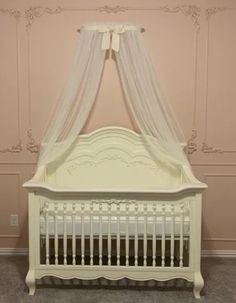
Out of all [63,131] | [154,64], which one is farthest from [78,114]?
[154,64]

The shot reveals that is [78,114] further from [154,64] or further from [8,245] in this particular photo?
[8,245]

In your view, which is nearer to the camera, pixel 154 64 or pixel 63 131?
pixel 63 131

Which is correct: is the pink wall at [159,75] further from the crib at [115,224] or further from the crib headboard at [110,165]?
the crib at [115,224]

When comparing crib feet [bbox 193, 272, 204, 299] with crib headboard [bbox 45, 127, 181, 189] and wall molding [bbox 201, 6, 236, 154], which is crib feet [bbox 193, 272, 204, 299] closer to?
crib headboard [bbox 45, 127, 181, 189]

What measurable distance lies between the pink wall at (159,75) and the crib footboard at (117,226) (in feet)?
3.16

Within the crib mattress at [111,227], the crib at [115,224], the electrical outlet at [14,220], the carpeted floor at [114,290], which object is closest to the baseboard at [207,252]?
the electrical outlet at [14,220]

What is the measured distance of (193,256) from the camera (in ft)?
9.48

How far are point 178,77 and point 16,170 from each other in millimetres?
1759

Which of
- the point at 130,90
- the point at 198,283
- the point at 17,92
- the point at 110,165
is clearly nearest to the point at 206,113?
the point at 130,90

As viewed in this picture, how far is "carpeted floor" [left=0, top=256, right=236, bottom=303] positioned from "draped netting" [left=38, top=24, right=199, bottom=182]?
862 mm

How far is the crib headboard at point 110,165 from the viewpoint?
3.64 metres

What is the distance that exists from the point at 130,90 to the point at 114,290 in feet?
5.37

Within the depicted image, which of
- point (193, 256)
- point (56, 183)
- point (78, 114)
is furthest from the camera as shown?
point (56, 183)

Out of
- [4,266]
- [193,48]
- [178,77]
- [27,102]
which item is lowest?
[4,266]
